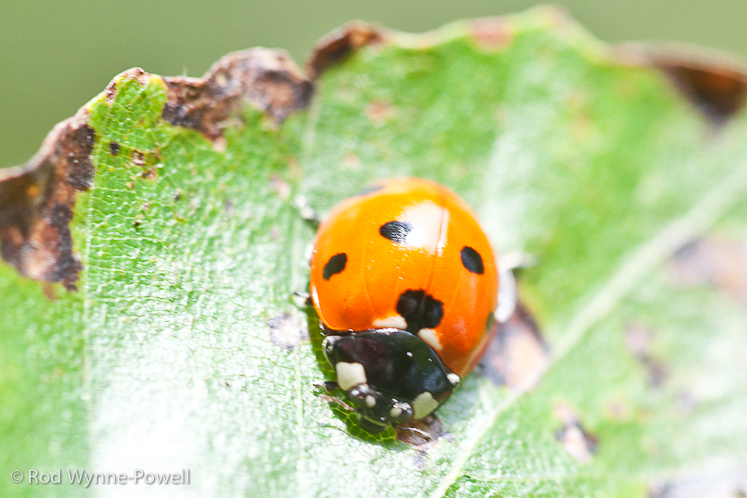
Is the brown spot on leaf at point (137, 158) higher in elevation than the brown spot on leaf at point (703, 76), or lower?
higher

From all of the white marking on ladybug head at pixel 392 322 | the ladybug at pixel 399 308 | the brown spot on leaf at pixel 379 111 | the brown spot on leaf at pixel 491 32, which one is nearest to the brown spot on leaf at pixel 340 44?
the brown spot on leaf at pixel 379 111

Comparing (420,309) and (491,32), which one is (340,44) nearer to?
(491,32)

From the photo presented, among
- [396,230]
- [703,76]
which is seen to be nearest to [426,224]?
[396,230]

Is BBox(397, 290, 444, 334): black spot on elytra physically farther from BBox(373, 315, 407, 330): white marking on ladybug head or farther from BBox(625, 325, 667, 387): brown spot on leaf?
BBox(625, 325, 667, 387): brown spot on leaf

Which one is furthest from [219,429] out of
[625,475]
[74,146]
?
[625,475]

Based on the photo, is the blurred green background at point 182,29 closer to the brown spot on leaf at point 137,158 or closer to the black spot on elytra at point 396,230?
the brown spot on leaf at point 137,158

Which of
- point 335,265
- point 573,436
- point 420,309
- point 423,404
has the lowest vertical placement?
point 573,436
